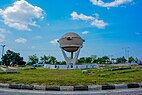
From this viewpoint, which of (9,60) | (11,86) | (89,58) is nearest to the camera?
(11,86)

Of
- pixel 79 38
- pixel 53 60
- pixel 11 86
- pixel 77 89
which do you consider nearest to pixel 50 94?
pixel 77 89

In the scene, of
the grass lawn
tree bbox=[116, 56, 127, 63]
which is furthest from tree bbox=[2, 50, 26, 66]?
the grass lawn

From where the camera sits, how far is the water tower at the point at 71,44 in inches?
2100

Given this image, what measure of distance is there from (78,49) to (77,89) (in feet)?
148

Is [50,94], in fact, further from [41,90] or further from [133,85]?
[133,85]

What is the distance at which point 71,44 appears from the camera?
53.3 m

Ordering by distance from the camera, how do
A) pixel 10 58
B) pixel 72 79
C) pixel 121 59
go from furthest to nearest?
1. pixel 121 59
2. pixel 10 58
3. pixel 72 79

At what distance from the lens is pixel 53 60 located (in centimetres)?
9738

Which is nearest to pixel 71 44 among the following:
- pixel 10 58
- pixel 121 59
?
pixel 10 58

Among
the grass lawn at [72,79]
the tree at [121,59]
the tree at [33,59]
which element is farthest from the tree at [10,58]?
the grass lawn at [72,79]

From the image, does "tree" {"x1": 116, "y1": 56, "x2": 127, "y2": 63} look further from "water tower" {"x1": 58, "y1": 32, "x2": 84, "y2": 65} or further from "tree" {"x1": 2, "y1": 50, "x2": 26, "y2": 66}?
"water tower" {"x1": 58, "y1": 32, "x2": 84, "y2": 65}

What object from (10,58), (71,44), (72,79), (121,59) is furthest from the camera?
(121,59)

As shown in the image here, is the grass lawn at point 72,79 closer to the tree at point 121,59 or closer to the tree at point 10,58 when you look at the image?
the tree at point 10,58

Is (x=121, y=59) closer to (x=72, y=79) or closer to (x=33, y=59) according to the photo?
(x=33, y=59)
